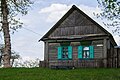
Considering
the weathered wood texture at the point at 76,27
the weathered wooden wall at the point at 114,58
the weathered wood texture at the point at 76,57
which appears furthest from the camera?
the weathered wood texture at the point at 76,27

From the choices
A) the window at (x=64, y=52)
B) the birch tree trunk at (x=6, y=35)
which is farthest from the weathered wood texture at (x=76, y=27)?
the birch tree trunk at (x=6, y=35)

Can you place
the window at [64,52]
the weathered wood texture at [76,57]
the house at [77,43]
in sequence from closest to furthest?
1. the house at [77,43]
2. the weathered wood texture at [76,57]
3. the window at [64,52]

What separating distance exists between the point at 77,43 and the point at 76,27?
1753 millimetres

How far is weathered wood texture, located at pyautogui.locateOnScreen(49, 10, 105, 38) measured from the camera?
31562 millimetres

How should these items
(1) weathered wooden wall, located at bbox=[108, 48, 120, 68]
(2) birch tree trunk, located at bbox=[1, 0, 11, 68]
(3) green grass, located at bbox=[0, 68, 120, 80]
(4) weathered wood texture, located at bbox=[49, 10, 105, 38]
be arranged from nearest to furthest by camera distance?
1. (3) green grass, located at bbox=[0, 68, 120, 80]
2. (2) birch tree trunk, located at bbox=[1, 0, 11, 68]
3. (1) weathered wooden wall, located at bbox=[108, 48, 120, 68]
4. (4) weathered wood texture, located at bbox=[49, 10, 105, 38]

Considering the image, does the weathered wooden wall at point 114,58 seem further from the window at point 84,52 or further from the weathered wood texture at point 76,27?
the weathered wood texture at point 76,27

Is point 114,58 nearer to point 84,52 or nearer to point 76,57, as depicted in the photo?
point 84,52

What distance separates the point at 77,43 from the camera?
31.9 meters

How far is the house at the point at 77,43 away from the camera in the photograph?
3028cm

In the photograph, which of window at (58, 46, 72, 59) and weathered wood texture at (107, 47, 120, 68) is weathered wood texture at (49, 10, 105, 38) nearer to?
window at (58, 46, 72, 59)

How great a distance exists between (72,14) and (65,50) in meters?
3.92

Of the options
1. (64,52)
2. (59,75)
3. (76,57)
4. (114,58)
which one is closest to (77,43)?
(76,57)

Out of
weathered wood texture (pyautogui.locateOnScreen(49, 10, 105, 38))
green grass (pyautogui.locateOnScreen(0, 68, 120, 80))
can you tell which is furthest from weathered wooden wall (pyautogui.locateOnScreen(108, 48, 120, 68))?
green grass (pyautogui.locateOnScreen(0, 68, 120, 80))

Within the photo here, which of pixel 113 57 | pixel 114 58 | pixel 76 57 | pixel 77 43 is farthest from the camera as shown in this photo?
pixel 77 43
